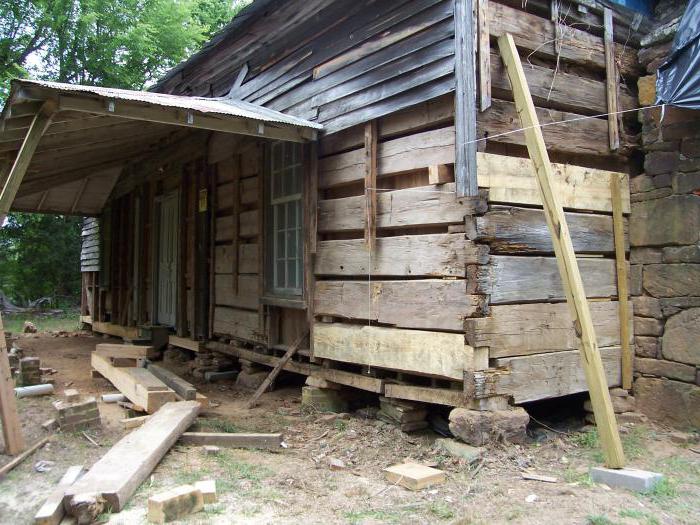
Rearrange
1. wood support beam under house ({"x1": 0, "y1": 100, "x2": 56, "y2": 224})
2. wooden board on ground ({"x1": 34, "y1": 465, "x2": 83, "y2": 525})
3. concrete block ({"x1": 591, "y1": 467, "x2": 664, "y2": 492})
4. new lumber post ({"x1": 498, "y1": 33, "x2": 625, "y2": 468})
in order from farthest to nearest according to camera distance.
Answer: wood support beam under house ({"x1": 0, "y1": 100, "x2": 56, "y2": 224}) < new lumber post ({"x1": 498, "y1": 33, "x2": 625, "y2": 468}) < concrete block ({"x1": 591, "y1": 467, "x2": 664, "y2": 492}) < wooden board on ground ({"x1": 34, "y1": 465, "x2": 83, "y2": 525})

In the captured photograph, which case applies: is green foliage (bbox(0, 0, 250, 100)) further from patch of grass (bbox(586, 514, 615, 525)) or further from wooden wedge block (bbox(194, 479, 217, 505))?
patch of grass (bbox(586, 514, 615, 525))

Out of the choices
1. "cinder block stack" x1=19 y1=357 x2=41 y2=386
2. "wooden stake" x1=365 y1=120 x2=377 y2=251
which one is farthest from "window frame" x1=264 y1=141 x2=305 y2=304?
"cinder block stack" x1=19 y1=357 x2=41 y2=386

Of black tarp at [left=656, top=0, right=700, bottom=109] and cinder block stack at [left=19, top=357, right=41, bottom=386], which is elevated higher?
black tarp at [left=656, top=0, right=700, bottom=109]

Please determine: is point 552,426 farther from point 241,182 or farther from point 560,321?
point 241,182

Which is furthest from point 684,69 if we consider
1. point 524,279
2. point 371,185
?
point 371,185

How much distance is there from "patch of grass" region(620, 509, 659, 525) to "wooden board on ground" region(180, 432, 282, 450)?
2.87m

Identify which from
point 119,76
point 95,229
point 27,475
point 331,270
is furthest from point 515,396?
point 119,76

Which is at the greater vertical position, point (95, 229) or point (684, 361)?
point (95, 229)

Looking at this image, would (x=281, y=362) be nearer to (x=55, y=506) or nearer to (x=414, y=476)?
(x=414, y=476)

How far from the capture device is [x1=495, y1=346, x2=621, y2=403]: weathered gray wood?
4.89 metres

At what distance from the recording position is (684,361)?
546 centimetres

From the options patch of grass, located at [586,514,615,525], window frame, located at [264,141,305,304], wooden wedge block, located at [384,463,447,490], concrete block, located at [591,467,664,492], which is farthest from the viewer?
window frame, located at [264,141,305,304]

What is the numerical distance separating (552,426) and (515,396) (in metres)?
0.87

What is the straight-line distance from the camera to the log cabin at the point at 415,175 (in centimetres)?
486
